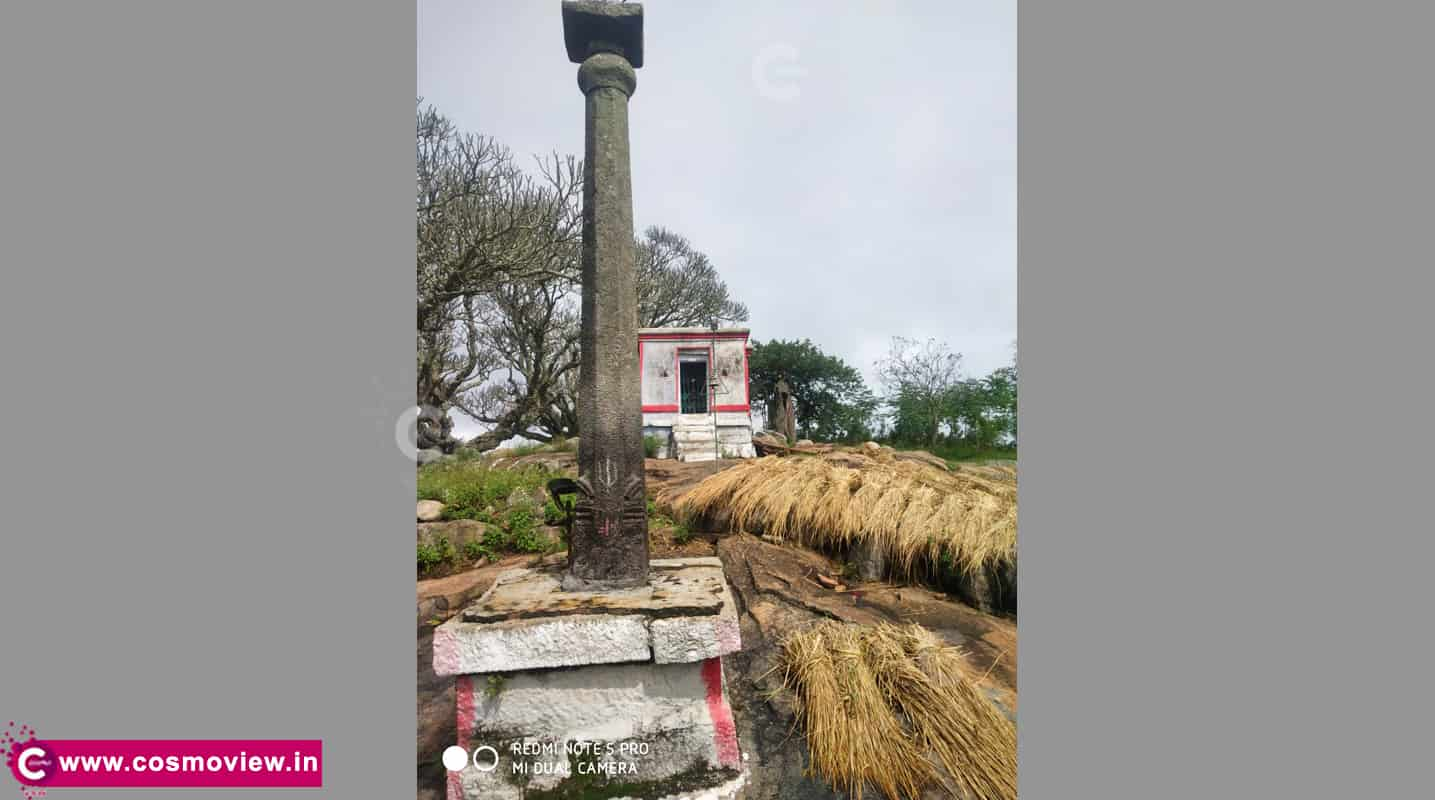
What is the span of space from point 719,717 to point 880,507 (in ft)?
8.48

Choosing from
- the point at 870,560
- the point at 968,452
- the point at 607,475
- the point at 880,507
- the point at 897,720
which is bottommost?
the point at 897,720

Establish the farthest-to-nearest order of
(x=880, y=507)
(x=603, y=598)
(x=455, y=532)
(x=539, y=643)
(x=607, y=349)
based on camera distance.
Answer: (x=455, y=532) < (x=880, y=507) < (x=607, y=349) < (x=603, y=598) < (x=539, y=643)

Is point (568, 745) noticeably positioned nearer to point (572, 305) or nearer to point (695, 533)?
point (695, 533)

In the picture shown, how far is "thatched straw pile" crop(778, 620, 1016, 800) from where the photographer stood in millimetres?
1920

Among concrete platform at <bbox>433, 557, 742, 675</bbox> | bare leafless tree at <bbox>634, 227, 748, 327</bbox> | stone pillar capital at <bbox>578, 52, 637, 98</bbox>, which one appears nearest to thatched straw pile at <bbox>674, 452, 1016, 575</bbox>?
concrete platform at <bbox>433, 557, 742, 675</bbox>

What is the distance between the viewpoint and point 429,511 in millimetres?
5074

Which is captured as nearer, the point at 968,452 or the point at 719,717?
the point at 719,717

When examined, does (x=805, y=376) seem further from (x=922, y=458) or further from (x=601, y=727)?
(x=601, y=727)

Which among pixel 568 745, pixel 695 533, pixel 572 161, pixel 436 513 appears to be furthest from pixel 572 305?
pixel 568 745

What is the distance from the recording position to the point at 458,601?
136 inches

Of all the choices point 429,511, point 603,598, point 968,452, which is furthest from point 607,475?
point 968,452

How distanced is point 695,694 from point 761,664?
909mm
